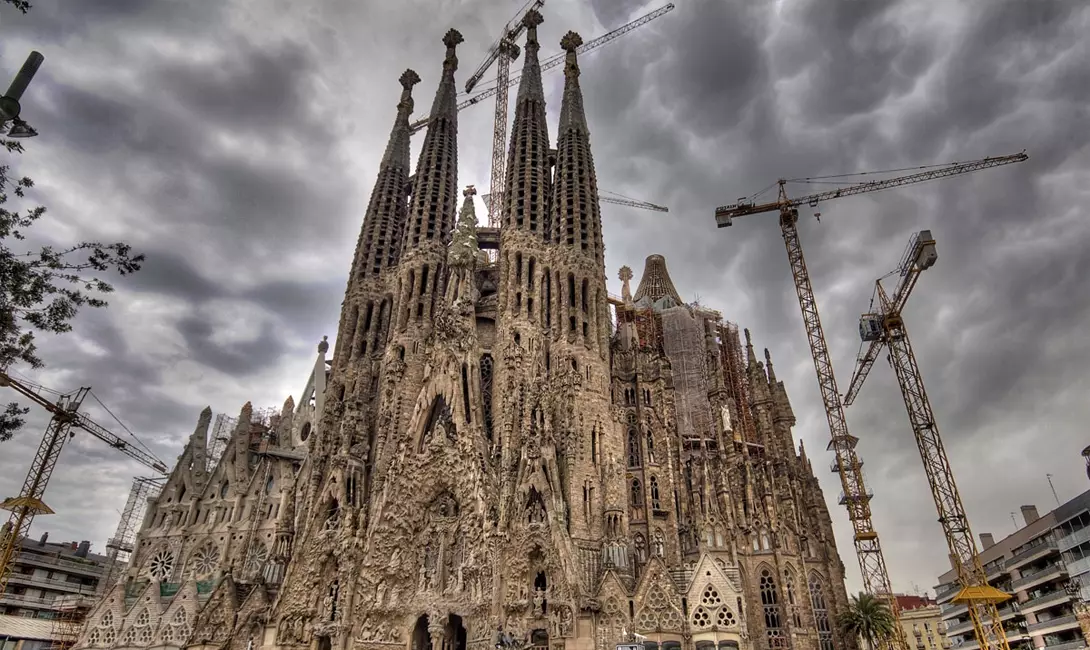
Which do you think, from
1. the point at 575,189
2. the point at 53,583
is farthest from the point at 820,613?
the point at 53,583

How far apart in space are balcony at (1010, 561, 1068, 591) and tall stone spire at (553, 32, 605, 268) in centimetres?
4130

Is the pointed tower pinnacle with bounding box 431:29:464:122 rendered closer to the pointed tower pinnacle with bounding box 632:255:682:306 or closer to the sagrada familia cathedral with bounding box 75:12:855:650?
the sagrada familia cathedral with bounding box 75:12:855:650

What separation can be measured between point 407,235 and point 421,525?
78.1 feet

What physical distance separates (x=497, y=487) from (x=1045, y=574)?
44563mm

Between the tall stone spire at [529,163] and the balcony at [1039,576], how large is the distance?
45981 mm

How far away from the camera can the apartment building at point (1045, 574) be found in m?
45.4

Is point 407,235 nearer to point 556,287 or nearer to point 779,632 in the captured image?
point 556,287

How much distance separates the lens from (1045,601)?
50156mm

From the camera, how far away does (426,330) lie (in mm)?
46438

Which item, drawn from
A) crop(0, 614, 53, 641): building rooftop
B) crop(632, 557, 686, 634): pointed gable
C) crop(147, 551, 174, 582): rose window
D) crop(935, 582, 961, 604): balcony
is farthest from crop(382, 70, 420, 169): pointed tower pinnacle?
crop(935, 582, 961, 604): balcony

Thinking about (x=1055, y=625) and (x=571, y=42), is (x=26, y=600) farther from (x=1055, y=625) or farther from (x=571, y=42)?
(x=1055, y=625)

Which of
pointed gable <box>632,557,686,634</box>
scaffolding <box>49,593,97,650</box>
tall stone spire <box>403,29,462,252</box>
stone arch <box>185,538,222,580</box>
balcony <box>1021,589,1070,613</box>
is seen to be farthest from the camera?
tall stone spire <box>403,29,462,252</box>

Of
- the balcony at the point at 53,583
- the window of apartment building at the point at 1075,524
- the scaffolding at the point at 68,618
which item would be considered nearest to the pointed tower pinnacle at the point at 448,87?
the scaffolding at the point at 68,618

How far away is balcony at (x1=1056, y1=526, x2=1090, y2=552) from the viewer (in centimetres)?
4434
